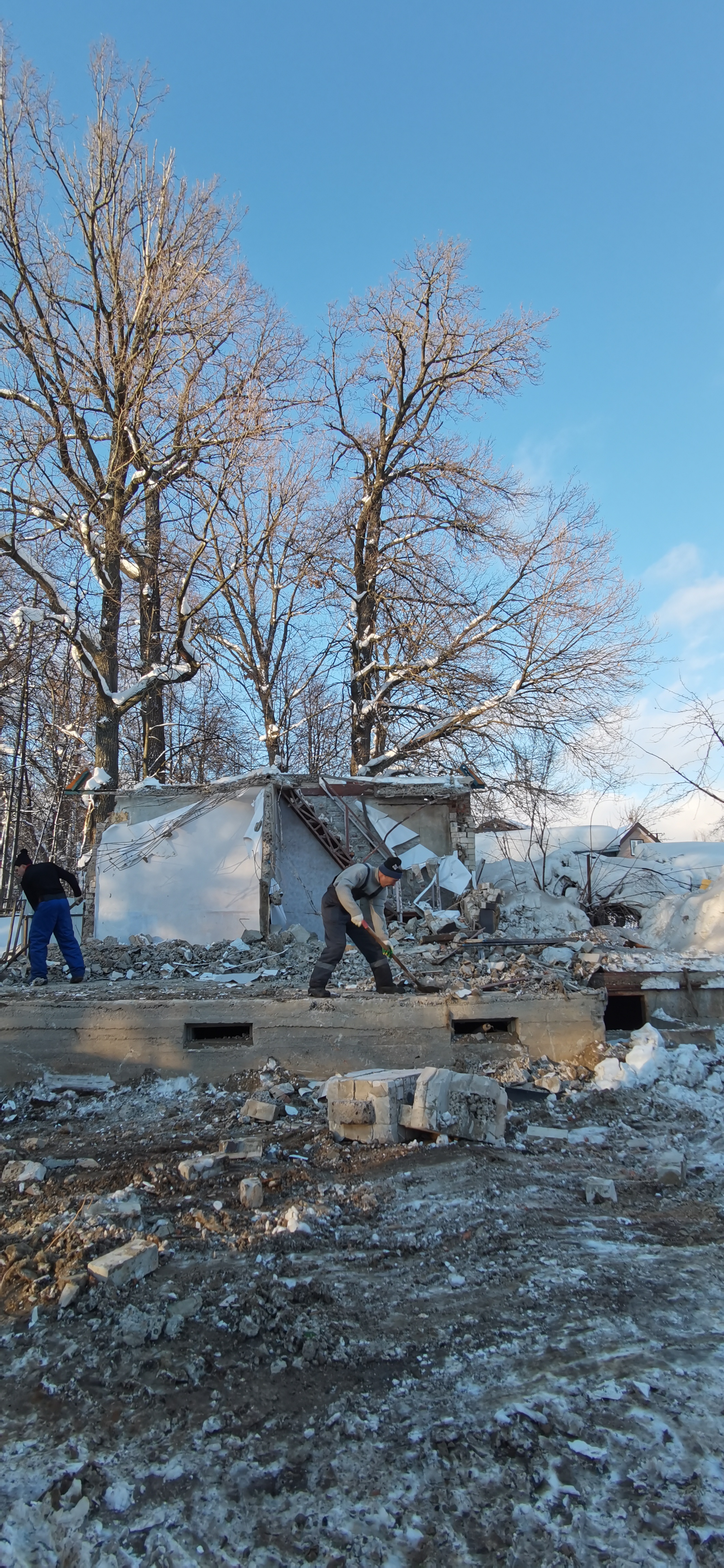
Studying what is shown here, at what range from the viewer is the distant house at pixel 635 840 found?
21688 mm

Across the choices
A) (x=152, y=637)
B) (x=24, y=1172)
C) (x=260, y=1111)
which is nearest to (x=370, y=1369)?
(x=24, y=1172)

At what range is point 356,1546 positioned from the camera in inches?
81.8

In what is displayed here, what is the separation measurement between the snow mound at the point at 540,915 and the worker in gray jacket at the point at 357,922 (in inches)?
161

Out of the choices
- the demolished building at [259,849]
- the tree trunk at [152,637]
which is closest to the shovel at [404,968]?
the demolished building at [259,849]

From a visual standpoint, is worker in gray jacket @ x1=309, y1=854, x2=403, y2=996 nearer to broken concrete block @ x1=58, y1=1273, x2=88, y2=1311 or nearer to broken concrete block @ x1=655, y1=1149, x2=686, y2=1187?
broken concrete block @ x1=655, y1=1149, x2=686, y2=1187

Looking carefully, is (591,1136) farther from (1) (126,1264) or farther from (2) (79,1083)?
(2) (79,1083)

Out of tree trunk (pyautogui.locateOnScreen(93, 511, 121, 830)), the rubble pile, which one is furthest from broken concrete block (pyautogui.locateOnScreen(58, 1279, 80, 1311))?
tree trunk (pyautogui.locateOnScreen(93, 511, 121, 830))

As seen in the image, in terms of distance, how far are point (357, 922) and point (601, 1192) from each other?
127 inches

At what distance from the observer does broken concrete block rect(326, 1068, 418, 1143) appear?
526cm

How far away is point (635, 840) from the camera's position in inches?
→ 1080

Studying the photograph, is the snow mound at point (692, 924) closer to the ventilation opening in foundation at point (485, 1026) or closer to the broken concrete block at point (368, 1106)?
the ventilation opening in foundation at point (485, 1026)

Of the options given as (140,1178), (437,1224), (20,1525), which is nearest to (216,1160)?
(140,1178)

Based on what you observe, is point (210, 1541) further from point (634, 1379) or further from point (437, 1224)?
point (437, 1224)

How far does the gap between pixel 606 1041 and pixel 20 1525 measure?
5877 mm
